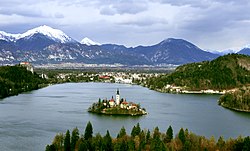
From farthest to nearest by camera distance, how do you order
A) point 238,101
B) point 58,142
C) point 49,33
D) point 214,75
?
point 49,33
point 214,75
point 238,101
point 58,142

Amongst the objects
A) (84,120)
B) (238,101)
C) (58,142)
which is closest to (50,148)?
(58,142)

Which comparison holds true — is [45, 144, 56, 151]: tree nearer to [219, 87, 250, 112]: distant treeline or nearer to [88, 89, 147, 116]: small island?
[88, 89, 147, 116]: small island

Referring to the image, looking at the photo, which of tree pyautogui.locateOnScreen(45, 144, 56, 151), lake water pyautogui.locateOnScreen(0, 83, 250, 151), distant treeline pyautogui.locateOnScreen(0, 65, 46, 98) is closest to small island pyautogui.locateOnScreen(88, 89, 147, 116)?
lake water pyautogui.locateOnScreen(0, 83, 250, 151)

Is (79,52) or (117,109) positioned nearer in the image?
(117,109)

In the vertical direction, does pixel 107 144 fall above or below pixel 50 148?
above

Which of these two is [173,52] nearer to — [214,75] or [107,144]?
[214,75]

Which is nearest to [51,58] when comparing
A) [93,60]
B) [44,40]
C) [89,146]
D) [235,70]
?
[93,60]

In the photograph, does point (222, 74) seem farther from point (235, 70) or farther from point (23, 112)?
point (23, 112)

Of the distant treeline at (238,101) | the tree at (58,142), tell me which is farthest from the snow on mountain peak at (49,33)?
the tree at (58,142)
